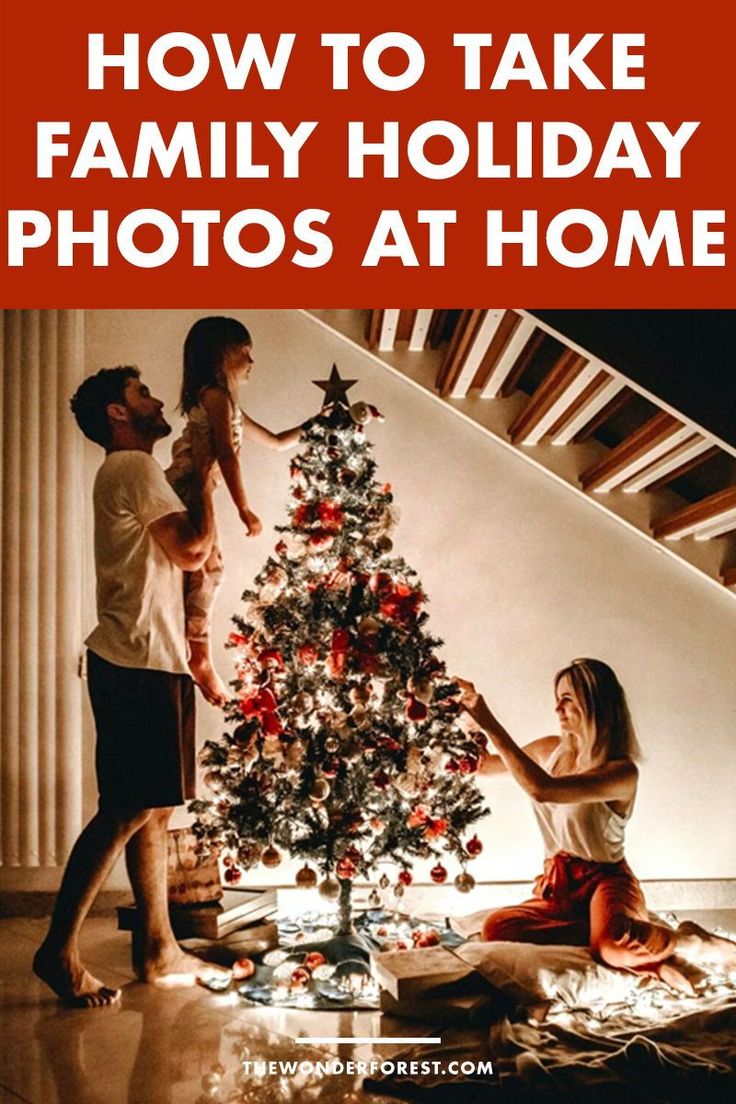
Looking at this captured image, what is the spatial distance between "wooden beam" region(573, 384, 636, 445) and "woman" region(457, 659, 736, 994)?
863 mm

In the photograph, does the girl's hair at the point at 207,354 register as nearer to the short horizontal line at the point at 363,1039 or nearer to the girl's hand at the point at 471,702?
the girl's hand at the point at 471,702

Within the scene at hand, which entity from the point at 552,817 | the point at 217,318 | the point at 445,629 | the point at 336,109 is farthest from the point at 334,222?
the point at 552,817

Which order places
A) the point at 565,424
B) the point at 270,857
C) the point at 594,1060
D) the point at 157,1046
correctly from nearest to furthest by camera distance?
the point at 594,1060
the point at 157,1046
the point at 270,857
the point at 565,424

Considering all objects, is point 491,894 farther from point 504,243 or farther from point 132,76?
point 132,76

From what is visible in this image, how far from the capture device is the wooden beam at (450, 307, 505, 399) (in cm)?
296

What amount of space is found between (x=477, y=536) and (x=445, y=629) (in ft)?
1.27

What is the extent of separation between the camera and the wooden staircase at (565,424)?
3.32 meters

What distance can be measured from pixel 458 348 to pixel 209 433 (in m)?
0.96

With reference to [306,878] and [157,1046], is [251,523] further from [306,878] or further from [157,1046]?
[157,1046]

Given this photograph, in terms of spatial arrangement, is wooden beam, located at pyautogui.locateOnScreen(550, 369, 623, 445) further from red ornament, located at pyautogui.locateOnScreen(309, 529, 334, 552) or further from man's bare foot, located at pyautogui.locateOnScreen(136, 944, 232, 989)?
man's bare foot, located at pyautogui.locateOnScreen(136, 944, 232, 989)

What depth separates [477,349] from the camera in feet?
10.8

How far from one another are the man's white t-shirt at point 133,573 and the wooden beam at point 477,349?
1.11m

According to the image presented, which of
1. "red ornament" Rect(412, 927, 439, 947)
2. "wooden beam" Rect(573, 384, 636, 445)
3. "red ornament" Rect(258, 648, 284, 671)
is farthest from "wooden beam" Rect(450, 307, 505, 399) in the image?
"red ornament" Rect(412, 927, 439, 947)

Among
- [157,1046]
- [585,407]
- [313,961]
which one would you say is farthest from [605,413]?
[157,1046]
